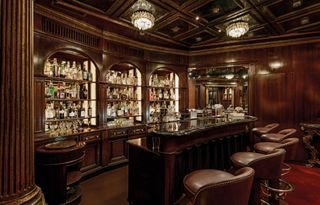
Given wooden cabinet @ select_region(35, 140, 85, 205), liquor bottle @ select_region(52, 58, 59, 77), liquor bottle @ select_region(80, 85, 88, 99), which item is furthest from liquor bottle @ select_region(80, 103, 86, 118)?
wooden cabinet @ select_region(35, 140, 85, 205)

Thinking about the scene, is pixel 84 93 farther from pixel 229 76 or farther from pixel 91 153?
pixel 229 76

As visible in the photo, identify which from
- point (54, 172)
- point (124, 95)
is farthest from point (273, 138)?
point (54, 172)

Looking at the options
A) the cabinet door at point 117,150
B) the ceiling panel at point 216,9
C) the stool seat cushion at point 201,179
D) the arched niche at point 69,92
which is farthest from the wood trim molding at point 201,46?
the stool seat cushion at point 201,179

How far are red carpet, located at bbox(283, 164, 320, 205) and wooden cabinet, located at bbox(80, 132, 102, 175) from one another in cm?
329

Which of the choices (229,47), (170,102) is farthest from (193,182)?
(229,47)

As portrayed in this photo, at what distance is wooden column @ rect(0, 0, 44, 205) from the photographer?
38.8 inches

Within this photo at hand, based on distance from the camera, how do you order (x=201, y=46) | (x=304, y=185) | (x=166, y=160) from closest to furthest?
1. (x=166, y=160)
2. (x=304, y=185)
3. (x=201, y=46)

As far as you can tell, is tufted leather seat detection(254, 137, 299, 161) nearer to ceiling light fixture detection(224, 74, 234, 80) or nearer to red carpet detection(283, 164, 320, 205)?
red carpet detection(283, 164, 320, 205)

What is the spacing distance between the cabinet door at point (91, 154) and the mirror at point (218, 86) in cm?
327

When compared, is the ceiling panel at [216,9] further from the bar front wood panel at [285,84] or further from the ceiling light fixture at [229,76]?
the ceiling light fixture at [229,76]

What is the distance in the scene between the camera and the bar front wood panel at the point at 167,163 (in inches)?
89.9

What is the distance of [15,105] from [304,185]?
428 centimetres

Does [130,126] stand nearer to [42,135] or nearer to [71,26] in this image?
[42,135]

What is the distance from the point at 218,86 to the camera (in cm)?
777
